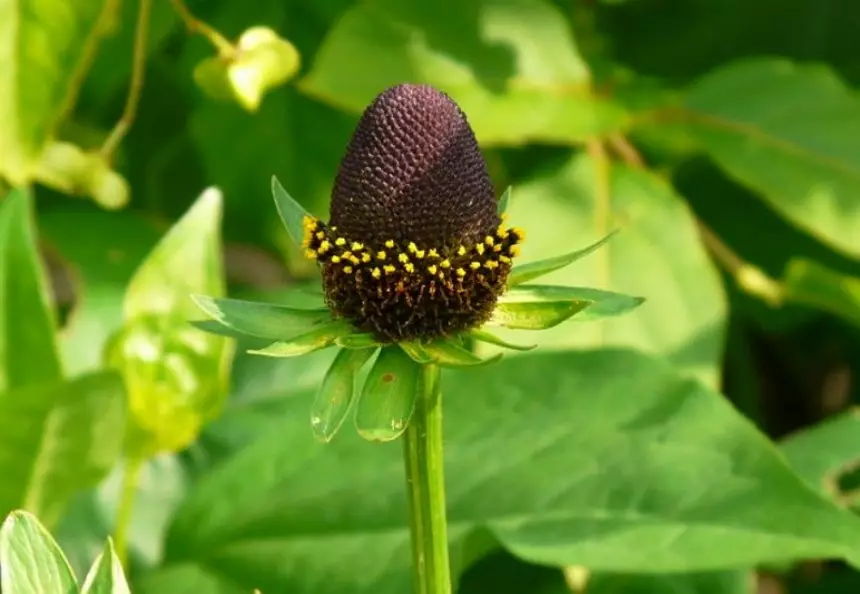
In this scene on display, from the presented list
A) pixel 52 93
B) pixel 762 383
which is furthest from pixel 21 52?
pixel 762 383

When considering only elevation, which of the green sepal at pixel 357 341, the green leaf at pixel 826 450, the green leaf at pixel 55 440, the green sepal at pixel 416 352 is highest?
the green sepal at pixel 357 341

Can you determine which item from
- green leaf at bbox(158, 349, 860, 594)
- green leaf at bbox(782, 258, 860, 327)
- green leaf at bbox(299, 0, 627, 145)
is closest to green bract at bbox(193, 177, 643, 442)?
green leaf at bbox(158, 349, 860, 594)

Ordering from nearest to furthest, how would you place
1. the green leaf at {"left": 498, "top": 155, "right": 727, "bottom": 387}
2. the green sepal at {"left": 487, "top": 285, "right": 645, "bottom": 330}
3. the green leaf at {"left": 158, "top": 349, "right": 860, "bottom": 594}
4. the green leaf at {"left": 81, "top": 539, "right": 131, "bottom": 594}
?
the green leaf at {"left": 81, "top": 539, "right": 131, "bottom": 594} < the green sepal at {"left": 487, "top": 285, "right": 645, "bottom": 330} < the green leaf at {"left": 158, "top": 349, "right": 860, "bottom": 594} < the green leaf at {"left": 498, "top": 155, "right": 727, "bottom": 387}

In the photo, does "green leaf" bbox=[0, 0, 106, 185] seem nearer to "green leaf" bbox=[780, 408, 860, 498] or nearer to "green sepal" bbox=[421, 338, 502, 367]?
"green sepal" bbox=[421, 338, 502, 367]

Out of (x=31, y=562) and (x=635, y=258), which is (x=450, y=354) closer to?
(x=31, y=562)

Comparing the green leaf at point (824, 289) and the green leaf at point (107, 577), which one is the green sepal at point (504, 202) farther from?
the green leaf at point (824, 289)

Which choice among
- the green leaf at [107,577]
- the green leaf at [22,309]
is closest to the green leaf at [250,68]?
the green leaf at [22,309]

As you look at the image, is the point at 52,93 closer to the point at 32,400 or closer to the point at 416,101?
the point at 32,400

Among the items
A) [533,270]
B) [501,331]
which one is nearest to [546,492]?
[501,331]
